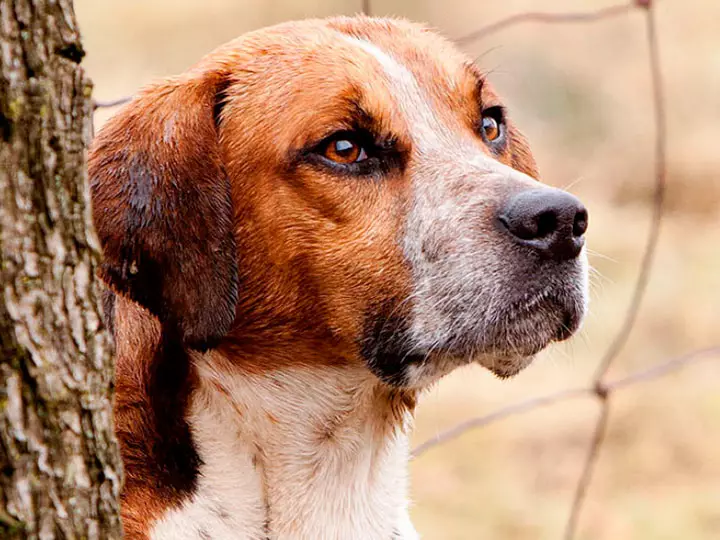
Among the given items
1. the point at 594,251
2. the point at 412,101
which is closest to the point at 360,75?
the point at 412,101

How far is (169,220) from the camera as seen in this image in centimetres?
280

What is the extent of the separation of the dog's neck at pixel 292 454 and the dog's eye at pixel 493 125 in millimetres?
718

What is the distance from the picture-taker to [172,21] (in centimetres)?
1106

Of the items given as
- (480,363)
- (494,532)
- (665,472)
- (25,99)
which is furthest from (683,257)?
(25,99)

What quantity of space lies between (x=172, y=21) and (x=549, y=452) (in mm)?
6358

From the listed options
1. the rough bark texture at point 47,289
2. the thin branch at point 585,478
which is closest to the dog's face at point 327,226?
the rough bark texture at point 47,289

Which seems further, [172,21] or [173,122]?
[172,21]

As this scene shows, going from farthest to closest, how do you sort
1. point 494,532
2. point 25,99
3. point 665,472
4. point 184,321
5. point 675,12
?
1. point 675,12
2. point 665,472
3. point 494,532
4. point 184,321
5. point 25,99

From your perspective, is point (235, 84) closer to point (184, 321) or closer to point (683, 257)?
point (184, 321)

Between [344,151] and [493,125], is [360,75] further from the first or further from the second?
[493,125]

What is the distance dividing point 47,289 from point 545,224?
1.19 meters

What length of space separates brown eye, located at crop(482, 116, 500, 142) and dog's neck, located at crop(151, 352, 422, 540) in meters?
0.72

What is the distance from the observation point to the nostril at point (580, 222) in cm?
270

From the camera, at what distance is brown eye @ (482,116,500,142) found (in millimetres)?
3281
